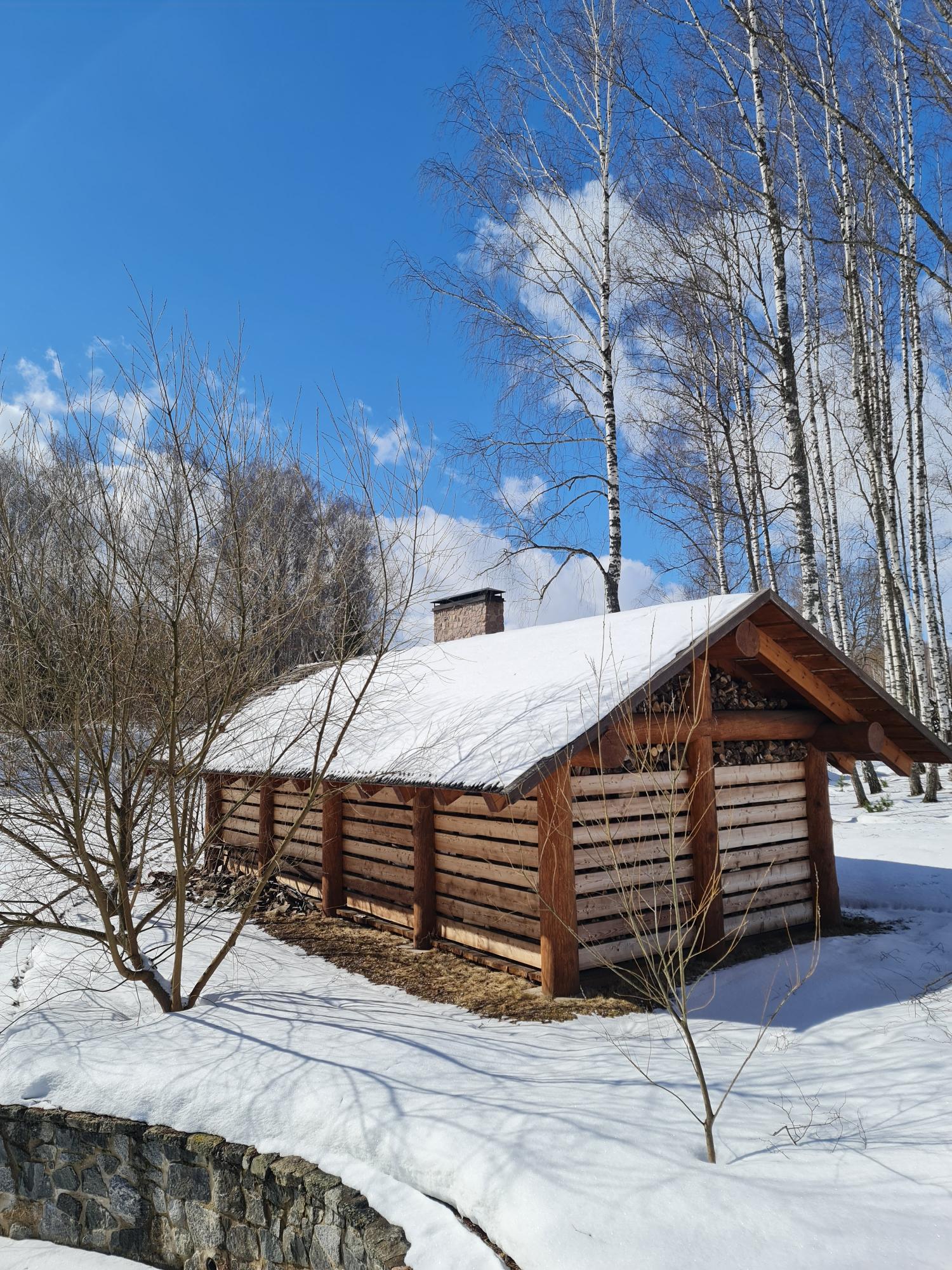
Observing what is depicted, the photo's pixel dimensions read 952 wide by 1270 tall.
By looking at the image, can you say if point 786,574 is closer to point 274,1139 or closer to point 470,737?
point 470,737

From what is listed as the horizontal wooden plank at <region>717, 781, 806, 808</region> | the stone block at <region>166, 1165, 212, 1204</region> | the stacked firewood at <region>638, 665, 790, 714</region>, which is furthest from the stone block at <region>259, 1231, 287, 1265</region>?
the horizontal wooden plank at <region>717, 781, 806, 808</region>

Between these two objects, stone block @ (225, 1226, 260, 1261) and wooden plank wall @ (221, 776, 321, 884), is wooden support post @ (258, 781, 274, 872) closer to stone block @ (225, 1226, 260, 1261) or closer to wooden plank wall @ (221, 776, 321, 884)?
wooden plank wall @ (221, 776, 321, 884)

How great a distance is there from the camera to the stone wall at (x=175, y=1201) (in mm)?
3959

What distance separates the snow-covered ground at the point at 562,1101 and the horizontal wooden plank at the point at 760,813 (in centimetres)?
126

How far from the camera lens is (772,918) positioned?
8.12m

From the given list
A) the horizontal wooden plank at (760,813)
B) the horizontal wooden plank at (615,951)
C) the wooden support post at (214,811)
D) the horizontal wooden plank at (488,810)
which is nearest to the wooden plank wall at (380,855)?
the horizontal wooden plank at (488,810)

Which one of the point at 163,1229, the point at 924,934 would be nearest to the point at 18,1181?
the point at 163,1229

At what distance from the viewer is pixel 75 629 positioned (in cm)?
602

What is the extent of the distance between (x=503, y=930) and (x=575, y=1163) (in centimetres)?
350

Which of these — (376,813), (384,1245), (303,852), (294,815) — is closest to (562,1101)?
(384,1245)

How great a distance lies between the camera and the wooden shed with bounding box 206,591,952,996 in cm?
628

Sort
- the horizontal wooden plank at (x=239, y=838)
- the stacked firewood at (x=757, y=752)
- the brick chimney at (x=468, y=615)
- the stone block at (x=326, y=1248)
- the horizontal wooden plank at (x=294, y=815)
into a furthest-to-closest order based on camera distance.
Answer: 1. the brick chimney at (x=468, y=615)
2. the horizontal wooden plank at (x=239, y=838)
3. the horizontal wooden plank at (x=294, y=815)
4. the stacked firewood at (x=757, y=752)
5. the stone block at (x=326, y=1248)

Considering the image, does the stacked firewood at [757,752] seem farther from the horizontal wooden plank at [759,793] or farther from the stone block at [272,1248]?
the stone block at [272,1248]

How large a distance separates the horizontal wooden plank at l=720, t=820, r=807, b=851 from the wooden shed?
2 centimetres
